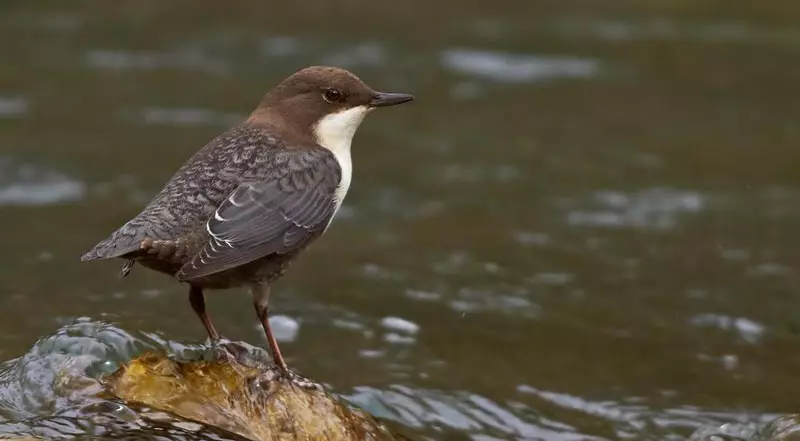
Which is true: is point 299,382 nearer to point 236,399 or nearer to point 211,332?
point 236,399

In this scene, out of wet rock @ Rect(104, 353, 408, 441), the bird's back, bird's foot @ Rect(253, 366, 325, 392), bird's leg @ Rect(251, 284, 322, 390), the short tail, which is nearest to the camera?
the short tail

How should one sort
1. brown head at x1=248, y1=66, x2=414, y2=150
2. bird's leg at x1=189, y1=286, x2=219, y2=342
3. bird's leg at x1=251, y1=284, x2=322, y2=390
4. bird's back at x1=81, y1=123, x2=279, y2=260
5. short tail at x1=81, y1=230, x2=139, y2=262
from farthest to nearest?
brown head at x1=248, y1=66, x2=414, y2=150
bird's leg at x1=189, y1=286, x2=219, y2=342
bird's leg at x1=251, y1=284, x2=322, y2=390
bird's back at x1=81, y1=123, x2=279, y2=260
short tail at x1=81, y1=230, x2=139, y2=262

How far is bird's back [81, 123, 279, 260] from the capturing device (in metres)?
4.08

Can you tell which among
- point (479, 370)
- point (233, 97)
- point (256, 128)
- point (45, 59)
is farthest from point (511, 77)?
point (256, 128)

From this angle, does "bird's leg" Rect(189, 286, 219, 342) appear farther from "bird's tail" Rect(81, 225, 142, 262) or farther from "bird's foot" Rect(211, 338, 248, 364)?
"bird's tail" Rect(81, 225, 142, 262)

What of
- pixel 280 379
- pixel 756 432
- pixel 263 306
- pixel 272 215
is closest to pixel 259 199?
pixel 272 215

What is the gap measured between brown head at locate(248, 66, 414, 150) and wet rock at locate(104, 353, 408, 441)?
94 cm

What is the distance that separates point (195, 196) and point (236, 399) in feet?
2.25

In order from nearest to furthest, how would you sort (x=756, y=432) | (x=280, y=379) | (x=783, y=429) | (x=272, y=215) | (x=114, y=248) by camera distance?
(x=114, y=248) → (x=280, y=379) → (x=272, y=215) → (x=783, y=429) → (x=756, y=432)

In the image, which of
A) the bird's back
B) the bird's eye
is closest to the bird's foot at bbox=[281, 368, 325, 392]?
the bird's back

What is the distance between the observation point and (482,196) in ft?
27.3

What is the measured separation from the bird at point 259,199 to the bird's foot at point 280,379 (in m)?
0.02

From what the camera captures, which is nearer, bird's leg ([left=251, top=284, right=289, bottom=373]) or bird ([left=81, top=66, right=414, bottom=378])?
bird ([left=81, top=66, right=414, bottom=378])

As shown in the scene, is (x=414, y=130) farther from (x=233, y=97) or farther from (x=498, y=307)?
(x=498, y=307)
